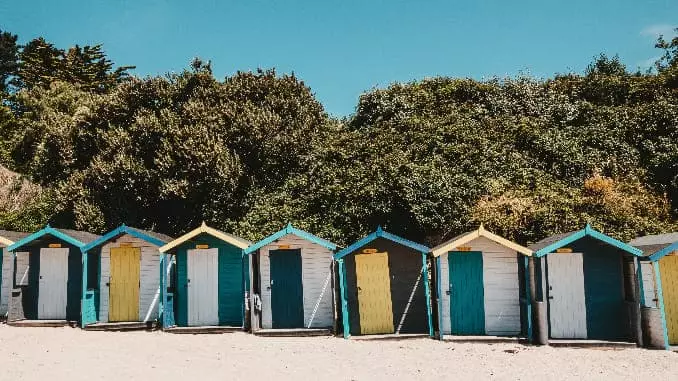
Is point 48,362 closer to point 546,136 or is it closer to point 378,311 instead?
point 378,311

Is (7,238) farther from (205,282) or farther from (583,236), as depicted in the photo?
(583,236)

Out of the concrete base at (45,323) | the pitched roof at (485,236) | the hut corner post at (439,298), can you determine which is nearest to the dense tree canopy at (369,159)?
the pitched roof at (485,236)

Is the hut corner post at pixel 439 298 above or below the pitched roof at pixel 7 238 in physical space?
below

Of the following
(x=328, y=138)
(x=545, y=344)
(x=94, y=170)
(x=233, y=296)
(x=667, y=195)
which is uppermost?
(x=328, y=138)

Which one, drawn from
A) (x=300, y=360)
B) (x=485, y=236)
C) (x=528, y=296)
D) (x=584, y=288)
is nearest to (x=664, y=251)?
(x=584, y=288)

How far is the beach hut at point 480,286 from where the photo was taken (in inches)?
492

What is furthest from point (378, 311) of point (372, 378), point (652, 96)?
point (652, 96)

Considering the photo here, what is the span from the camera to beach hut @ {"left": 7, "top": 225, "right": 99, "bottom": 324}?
14.8 m

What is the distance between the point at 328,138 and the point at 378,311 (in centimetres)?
1222

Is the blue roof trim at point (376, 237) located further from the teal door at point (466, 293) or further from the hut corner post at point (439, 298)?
the teal door at point (466, 293)

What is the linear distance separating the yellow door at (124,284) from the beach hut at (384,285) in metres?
5.86

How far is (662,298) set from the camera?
1146 cm

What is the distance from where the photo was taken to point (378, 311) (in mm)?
12945

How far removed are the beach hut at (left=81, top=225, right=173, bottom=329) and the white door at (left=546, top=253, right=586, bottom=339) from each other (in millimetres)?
10357
